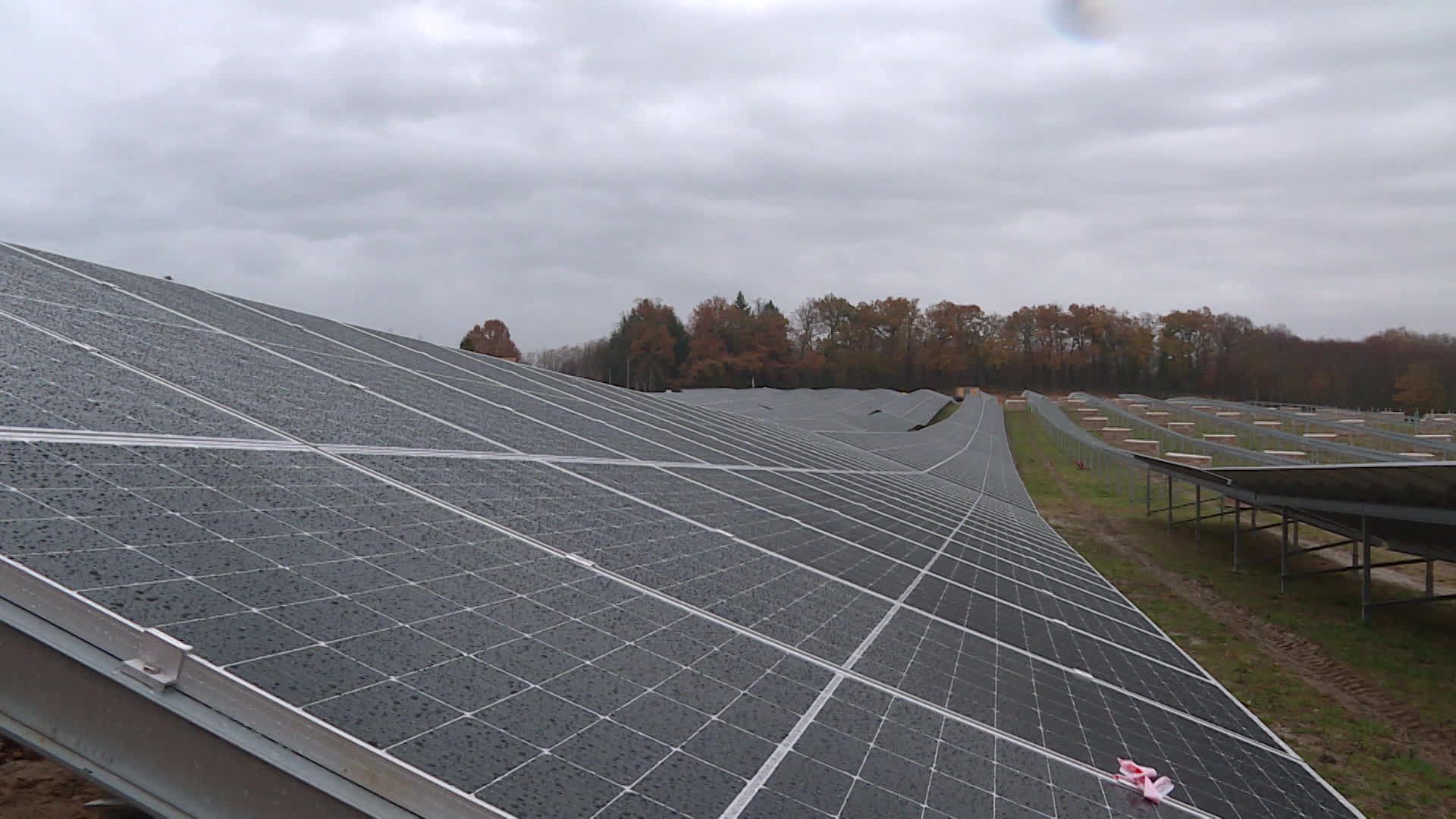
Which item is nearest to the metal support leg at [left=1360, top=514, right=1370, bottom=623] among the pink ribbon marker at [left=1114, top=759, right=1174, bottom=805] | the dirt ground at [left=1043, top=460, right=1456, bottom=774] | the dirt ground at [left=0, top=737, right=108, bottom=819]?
the dirt ground at [left=1043, top=460, right=1456, bottom=774]

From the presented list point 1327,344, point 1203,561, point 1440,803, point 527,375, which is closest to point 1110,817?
point 1440,803

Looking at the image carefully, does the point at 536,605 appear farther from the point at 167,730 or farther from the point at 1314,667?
the point at 1314,667

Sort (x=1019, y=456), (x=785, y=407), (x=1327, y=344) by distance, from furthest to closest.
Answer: (x=1327, y=344)
(x=1019, y=456)
(x=785, y=407)

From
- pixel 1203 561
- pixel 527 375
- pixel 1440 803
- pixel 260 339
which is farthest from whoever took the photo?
pixel 1203 561

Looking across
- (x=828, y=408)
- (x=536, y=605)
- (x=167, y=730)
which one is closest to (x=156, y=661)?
(x=167, y=730)

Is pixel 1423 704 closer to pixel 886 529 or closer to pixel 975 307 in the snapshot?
pixel 886 529

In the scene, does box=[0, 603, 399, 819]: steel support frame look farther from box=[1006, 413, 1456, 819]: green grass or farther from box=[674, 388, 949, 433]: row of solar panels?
box=[674, 388, 949, 433]: row of solar panels
